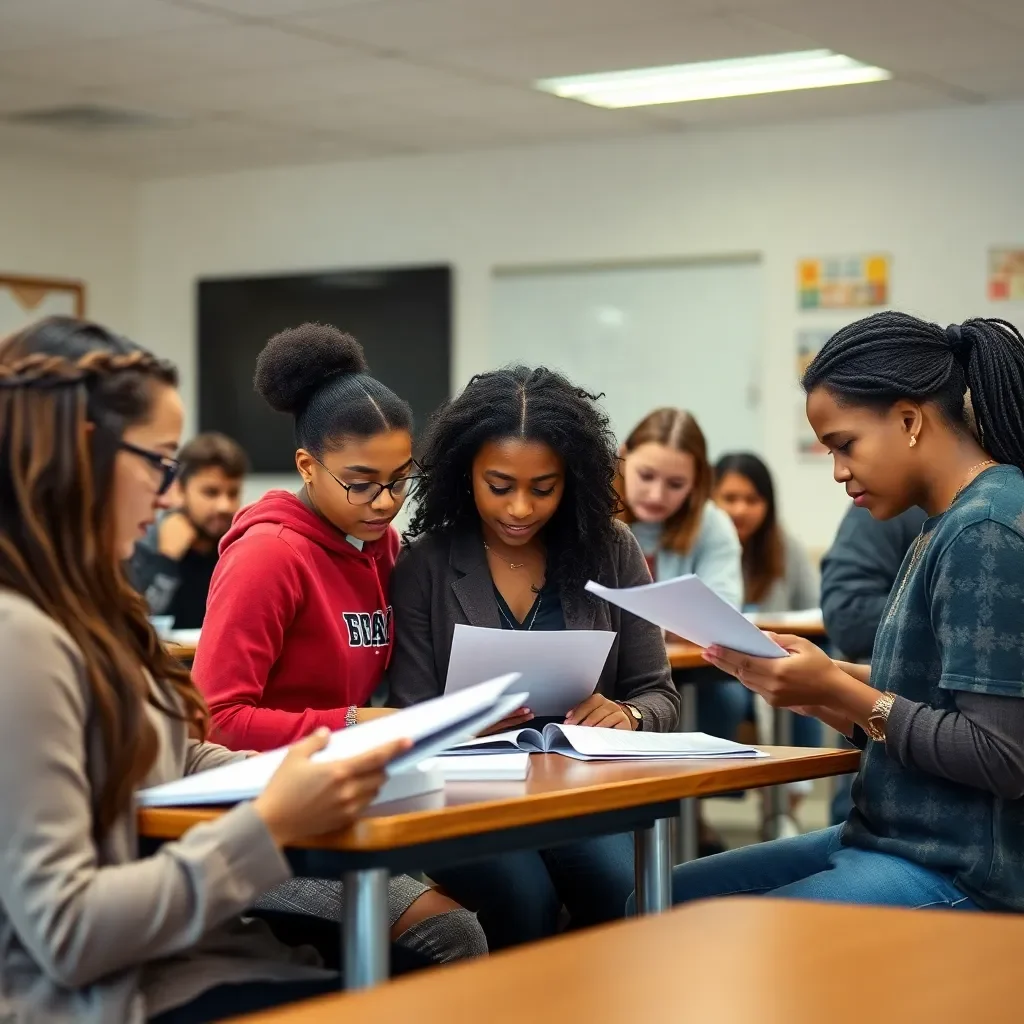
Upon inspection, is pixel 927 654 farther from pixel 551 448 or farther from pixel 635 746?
pixel 551 448

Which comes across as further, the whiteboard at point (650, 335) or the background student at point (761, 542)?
the whiteboard at point (650, 335)

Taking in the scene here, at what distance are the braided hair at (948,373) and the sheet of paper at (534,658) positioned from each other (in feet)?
1.67

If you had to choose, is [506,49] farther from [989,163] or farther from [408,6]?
[989,163]

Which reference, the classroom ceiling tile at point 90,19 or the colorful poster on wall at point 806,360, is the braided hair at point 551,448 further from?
the colorful poster on wall at point 806,360

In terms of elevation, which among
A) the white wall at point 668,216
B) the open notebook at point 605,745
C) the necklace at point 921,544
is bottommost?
the open notebook at point 605,745

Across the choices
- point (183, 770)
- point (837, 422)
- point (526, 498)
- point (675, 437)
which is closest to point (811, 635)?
point (675, 437)

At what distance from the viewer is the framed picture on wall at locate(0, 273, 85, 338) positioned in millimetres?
7535

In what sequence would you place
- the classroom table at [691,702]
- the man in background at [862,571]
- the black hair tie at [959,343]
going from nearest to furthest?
1. the black hair tie at [959,343]
2. the man in background at [862,571]
3. the classroom table at [691,702]

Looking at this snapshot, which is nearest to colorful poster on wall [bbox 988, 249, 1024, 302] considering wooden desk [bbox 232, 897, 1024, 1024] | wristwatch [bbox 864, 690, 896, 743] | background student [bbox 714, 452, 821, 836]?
background student [bbox 714, 452, 821, 836]

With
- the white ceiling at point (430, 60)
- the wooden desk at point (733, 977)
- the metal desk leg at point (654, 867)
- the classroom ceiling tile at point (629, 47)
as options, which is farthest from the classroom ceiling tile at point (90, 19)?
the wooden desk at point (733, 977)

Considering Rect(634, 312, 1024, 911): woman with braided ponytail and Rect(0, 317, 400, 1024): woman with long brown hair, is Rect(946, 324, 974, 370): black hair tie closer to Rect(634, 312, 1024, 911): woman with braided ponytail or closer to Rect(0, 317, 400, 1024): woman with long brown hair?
Rect(634, 312, 1024, 911): woman with braided ponytail

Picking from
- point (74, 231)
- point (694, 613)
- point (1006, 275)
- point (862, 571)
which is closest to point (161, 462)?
point (694, 613)

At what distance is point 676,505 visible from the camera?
177 inches

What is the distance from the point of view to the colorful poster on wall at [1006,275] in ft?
20.6
